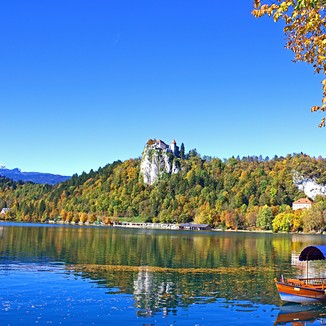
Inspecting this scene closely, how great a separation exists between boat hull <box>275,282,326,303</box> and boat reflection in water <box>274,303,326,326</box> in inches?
17.4

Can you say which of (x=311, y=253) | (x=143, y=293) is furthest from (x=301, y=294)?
(x=143, y=293)

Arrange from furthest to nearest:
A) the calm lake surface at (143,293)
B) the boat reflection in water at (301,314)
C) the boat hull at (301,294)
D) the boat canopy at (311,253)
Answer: the boat canopy at (311,253) < the boat hull at (301,294) < the boat reflection in water at (301,314) < the calm lake surface at (143,293)

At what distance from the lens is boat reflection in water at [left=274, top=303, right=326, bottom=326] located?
3078 cm

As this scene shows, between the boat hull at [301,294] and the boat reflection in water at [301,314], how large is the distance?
441 millimetres

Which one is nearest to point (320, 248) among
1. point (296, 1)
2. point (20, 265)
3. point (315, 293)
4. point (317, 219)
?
point (315, 293)

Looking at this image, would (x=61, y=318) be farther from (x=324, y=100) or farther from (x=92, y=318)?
(x=324, y=100)

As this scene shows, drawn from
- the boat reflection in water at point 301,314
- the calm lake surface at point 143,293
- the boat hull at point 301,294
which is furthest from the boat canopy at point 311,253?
the boat reflection in water at point 301,314

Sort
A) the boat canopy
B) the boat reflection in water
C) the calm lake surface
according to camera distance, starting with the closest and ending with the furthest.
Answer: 1. the calm lake surface
2. the boat reflection in water
3. the boat canopy

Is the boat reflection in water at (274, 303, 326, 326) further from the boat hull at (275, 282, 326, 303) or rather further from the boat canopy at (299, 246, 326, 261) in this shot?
the boat canopy at (299, 246, 326, 261)

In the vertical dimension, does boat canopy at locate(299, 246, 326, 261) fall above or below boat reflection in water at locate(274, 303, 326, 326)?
above

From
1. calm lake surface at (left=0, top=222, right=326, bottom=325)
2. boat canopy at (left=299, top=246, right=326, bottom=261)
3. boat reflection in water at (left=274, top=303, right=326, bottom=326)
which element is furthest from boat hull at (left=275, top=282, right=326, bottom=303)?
boat canopy at (left=299, top=246, right=326, bottom=261)

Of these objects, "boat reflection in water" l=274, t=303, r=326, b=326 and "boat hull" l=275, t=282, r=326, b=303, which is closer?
"boat reflection in water" l=274, t=303, r=326, b=326

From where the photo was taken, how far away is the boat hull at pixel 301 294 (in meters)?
35.5

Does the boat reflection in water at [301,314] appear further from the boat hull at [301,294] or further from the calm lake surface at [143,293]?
the boat hull at [301,294]
